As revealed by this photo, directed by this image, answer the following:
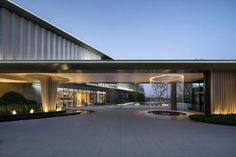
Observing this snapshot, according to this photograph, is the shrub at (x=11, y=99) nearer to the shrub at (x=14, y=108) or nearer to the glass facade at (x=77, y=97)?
the shrub at (x=14, y=108)

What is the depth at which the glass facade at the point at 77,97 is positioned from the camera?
37.9 meters

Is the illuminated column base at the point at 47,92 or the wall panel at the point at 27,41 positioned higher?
the wall panel at the point at 27,41

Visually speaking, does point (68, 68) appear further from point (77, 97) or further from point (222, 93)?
point (77, 97)

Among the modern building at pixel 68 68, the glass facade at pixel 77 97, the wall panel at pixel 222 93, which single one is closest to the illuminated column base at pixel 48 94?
the modern building at pixel 68 68

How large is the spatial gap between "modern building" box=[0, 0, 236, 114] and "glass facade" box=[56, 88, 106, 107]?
18 centimetres

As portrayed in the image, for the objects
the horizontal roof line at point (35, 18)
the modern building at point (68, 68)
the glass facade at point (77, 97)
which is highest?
the horizontal roof line at point (35, 18)

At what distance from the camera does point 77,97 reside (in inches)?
1666

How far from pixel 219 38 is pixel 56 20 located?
427ft

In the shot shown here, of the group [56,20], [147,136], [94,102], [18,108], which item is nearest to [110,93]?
[94,102]

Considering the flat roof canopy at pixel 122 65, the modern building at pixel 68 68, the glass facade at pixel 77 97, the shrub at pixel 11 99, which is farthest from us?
the glass facade at pixel 77 97

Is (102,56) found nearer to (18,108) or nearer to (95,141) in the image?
(18,108)

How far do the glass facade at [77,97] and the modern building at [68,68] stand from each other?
7.2 inches

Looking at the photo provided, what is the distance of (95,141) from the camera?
880 cm

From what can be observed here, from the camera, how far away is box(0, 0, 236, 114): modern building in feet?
52.5
